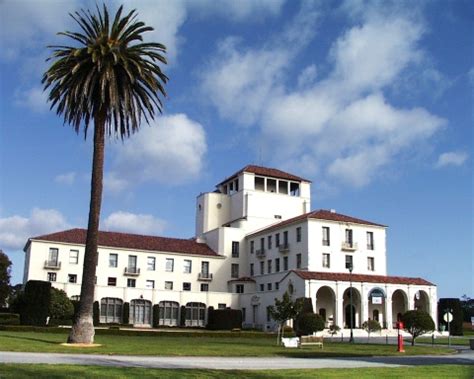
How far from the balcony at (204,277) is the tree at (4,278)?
27.2 meters

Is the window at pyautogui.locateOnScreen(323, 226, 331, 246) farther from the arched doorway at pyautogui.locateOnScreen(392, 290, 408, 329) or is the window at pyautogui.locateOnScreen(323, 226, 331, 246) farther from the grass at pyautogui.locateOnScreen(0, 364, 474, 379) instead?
the grass at pyautogui.locateOnScreen(0, 364, 474, 379)

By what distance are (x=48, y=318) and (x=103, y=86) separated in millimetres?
30880

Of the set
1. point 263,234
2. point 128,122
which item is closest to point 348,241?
point 263,234

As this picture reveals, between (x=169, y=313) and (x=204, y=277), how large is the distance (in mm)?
8913

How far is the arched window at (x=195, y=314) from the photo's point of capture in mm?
74000

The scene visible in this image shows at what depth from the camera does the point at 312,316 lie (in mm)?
43094

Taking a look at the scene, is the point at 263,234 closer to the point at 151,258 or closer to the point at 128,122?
the point at 151,258

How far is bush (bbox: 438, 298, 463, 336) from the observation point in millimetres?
65688

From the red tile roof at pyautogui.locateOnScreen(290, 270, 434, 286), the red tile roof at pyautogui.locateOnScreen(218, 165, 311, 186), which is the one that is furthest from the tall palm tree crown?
the red tile roof at pyautogui.locateOnScreen(218, 165, 311, 186)

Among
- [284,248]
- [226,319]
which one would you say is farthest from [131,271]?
[284,248]

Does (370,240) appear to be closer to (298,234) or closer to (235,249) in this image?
(298,234)

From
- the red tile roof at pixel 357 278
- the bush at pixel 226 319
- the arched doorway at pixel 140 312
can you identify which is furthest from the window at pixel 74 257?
the red tile roof at pixel 357 278

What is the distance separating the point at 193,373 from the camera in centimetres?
1734

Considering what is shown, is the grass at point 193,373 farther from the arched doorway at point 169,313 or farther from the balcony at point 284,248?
the arched doorway at point 169,313
